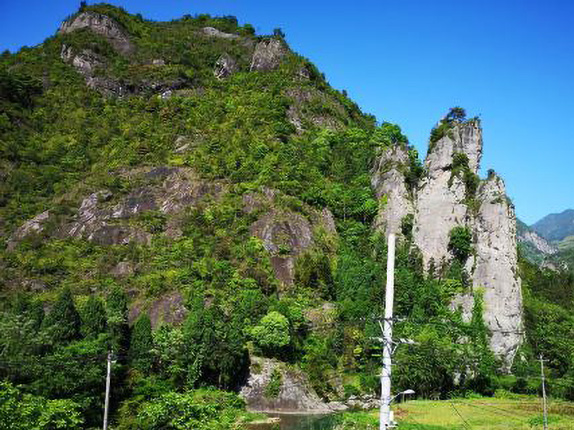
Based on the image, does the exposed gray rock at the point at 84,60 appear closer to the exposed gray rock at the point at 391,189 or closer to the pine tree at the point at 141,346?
the exposed gray rock at the point at 391,189

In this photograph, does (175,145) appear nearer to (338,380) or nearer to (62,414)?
(338,380)

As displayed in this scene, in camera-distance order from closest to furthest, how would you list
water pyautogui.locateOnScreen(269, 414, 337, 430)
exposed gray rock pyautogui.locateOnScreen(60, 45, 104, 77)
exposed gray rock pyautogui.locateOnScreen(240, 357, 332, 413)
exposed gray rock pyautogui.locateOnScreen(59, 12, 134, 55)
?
water pyautogui.locateOnScreen(269, 414, 337, 430), exposed gray rock pyautogui.locateOnScreen(240, 357, 332, 413), exposed gray rock pyautogui.locateOnScreen(60, 45, 104, 77), exposed gray rock pyautogui.locateOnScreen(59, 12, 134, 55)

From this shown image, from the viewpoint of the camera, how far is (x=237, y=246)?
257 ft

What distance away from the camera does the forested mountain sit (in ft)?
193

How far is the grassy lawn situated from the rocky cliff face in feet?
54.0

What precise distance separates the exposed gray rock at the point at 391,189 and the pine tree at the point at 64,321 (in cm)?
4956

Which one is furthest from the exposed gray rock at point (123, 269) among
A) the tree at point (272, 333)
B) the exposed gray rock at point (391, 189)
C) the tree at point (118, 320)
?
the exposed gray rock at point (391, 189)

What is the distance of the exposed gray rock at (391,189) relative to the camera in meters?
92.6

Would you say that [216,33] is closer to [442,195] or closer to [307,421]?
[442,195]

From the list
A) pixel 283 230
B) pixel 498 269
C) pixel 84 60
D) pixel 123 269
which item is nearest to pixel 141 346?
pixel 123 269

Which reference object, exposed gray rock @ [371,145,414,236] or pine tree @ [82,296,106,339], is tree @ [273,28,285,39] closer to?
exposed gray rock @ [371,145,414,236]

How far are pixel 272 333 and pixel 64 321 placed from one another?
70.9ft

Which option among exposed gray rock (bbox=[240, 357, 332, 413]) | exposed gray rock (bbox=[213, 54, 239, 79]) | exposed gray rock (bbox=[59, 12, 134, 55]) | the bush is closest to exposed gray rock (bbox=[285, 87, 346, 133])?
exposed gray rock (bbox=[213, 54, 239, 79])

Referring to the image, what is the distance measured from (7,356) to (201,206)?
140ft
